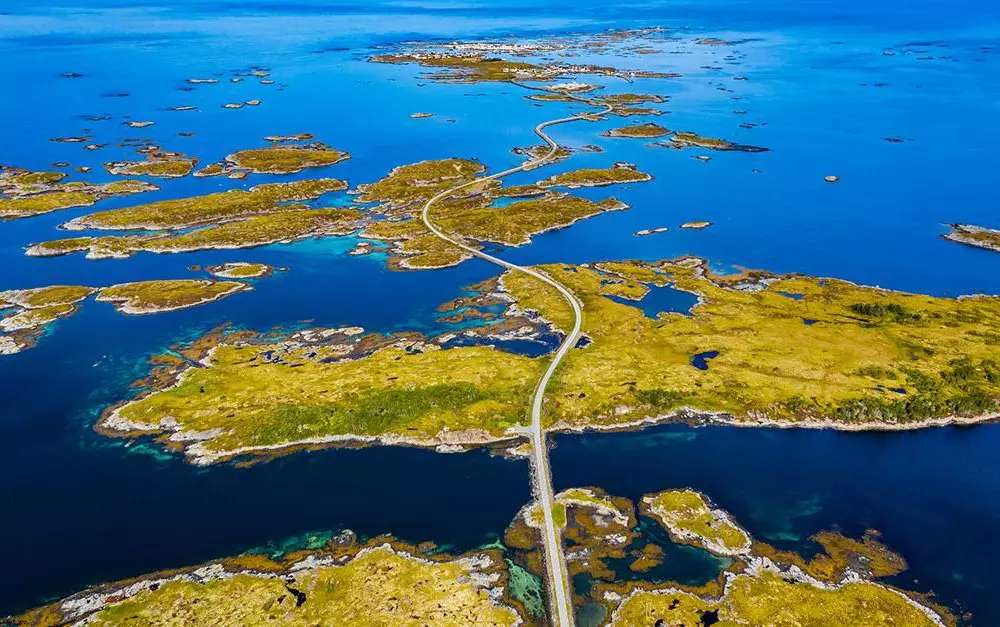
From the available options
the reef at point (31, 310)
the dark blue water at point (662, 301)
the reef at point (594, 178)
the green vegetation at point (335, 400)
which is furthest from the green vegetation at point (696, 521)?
the reef at point (594, 178)

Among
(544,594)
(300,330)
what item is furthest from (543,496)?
(300,330)

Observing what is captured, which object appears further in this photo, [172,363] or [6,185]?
[6,185]

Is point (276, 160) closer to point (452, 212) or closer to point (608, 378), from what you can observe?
point (452, 212)

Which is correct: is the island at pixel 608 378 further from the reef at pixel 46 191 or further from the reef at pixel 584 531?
the reef at pixel 46 191

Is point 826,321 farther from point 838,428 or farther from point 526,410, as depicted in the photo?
point 526,410

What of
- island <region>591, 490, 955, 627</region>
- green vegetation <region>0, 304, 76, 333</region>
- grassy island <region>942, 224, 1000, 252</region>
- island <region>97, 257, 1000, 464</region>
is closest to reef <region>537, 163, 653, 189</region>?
island <region>97, 257, 1000, 464</region>

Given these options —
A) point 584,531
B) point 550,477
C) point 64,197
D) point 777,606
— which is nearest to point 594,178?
point 550,477
